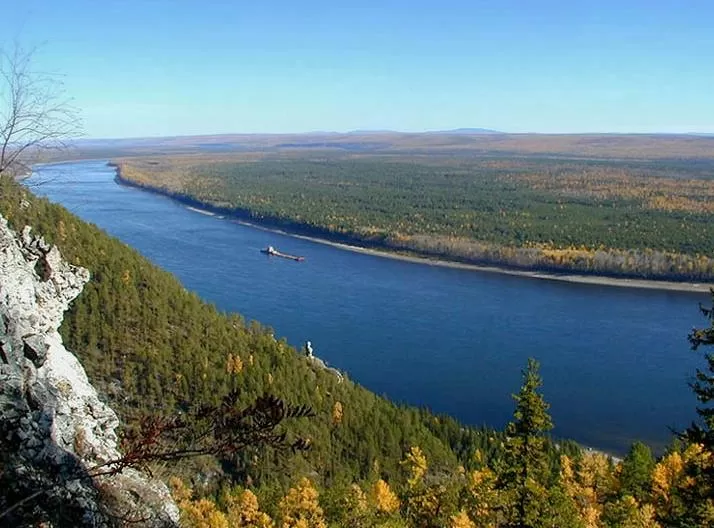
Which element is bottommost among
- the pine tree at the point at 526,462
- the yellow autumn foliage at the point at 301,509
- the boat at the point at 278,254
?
the boat at the point at 278,254

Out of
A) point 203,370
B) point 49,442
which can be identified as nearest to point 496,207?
point 203,370

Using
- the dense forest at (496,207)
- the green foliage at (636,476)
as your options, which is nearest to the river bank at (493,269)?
the dense forest at (496,207)

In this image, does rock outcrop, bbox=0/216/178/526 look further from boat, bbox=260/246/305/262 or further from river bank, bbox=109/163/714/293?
boat, bbox=260/246/305/262

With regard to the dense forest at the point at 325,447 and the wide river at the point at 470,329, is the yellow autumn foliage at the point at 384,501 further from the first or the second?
the wide river at the point at 470,329

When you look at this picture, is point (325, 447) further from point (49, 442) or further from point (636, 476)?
point (49, 442)

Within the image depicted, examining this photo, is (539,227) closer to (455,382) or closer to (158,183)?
(455,382)

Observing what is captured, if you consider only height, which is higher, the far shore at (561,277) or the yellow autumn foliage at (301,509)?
the yellow autumn foliage at (301,509)
